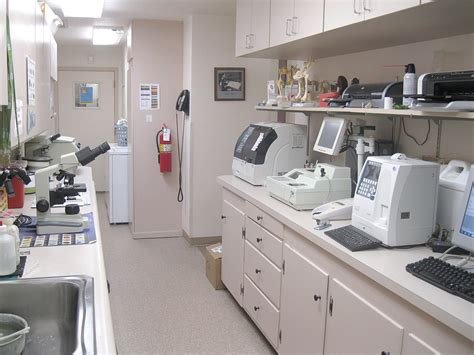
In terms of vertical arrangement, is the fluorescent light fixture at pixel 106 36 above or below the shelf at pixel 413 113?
above

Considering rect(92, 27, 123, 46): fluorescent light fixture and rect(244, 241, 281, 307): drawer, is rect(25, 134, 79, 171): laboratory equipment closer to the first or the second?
rect(92, 27, 123, 46): fluorescent light fixture

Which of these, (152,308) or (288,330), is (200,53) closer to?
(152,308)

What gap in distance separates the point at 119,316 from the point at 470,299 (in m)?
2.61

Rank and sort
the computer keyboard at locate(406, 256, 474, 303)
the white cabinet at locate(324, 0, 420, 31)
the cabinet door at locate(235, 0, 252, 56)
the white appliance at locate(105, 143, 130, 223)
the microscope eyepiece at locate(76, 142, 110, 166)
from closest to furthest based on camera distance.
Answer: the computer keyboard at locate(406, 256, 474, 303)
the white cabinet at locate(324, 0, 420, 31)
the microscope eyepiece at locate(76, 142, 110, 166)
the cabinet door at locate(235, 0, 252, 56)
the white appliance at locate(105, 143, 130, 223)

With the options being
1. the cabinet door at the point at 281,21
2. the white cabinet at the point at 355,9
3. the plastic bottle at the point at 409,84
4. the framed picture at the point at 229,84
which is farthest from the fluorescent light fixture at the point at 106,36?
the plastic bottle at the point at 409,84

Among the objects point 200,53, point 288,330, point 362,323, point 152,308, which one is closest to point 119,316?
point 152,308

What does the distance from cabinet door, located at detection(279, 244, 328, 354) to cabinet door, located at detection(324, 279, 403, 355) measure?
81 millimetres

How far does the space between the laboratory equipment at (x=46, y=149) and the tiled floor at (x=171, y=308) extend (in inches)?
43.5

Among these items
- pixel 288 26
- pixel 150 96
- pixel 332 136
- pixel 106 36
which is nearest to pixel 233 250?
pixel 332 136

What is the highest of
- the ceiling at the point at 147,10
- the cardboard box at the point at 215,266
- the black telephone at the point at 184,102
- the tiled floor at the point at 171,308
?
the ceiling at the point at 147,10

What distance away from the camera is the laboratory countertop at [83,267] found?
137 centimetres

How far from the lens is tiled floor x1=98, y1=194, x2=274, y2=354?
3.13 meters

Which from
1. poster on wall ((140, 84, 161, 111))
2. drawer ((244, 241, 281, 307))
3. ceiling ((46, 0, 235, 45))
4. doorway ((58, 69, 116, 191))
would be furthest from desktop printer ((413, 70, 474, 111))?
doorway ((58, 69, 116, 191))

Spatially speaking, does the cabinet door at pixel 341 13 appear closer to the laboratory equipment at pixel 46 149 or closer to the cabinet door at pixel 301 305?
the cabinet door at pixel 301 305
